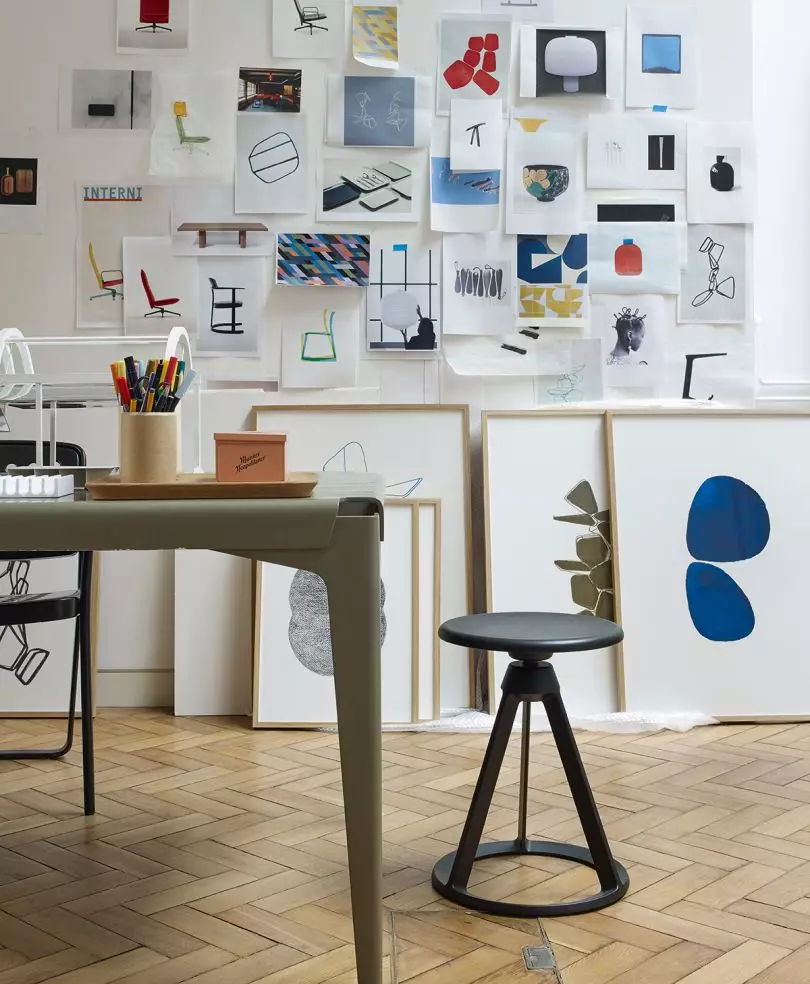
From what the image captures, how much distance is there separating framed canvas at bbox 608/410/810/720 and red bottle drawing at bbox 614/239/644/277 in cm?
48

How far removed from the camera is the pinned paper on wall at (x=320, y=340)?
3701 mm

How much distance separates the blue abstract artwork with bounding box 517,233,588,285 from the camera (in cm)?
375

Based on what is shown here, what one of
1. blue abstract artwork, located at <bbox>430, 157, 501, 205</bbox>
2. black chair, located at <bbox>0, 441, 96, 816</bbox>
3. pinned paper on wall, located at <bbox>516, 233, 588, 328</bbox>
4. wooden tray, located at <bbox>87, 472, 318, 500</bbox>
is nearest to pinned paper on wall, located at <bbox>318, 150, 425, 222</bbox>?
blue abstract artwork, located at <bbox>430, 157, 501, 205</bbox>

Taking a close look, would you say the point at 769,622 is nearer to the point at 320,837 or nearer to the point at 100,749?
the point at 320,837

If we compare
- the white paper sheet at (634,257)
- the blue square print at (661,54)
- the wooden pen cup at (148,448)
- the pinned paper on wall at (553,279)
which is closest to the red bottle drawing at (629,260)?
the white paper sheet at (634,257)

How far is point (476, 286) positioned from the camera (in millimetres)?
3732

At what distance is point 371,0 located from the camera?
145 inches

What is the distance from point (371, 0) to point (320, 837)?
8.57 feet

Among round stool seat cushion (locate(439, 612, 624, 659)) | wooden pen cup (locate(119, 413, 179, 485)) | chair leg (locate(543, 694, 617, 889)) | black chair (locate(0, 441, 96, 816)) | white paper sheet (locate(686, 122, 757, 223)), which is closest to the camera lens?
wooden pen cup (locate(119, 413, 179, 485))

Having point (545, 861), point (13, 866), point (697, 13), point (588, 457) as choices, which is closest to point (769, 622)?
point (588, 457)

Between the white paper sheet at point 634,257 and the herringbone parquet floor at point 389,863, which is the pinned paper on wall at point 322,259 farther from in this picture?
the herringbone parquet floor at point 389,863

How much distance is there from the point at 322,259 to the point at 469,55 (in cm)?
81

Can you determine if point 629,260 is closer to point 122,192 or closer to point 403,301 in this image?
point 403,301

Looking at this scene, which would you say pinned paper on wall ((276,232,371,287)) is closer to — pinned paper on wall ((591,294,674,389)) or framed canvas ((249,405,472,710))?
framed canvas ((249,405,472,710))
